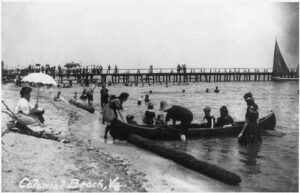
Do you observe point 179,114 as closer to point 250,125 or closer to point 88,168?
point 250,125

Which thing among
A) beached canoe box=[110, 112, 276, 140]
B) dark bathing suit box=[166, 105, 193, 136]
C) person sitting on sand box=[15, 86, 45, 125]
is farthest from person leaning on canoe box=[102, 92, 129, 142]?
person sitting on sand box=[15, 86, 45, 125]

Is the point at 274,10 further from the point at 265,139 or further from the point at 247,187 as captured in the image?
the point at 247,187

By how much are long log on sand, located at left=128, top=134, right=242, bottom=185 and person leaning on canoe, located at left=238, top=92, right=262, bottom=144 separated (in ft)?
10.7

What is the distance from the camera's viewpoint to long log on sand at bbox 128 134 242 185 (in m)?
7.50

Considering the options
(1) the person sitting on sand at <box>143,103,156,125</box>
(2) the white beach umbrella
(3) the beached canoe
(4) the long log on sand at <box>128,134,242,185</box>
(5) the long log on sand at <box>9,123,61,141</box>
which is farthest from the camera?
(1) the person sitting on sand at <box>143,103,156,125</box>

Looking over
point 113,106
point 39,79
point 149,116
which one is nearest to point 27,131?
point 39,79

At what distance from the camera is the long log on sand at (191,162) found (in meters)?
7.50

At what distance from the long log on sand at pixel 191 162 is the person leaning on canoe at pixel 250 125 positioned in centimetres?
326

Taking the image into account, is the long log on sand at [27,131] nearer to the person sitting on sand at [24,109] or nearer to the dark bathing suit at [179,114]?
the person sitting on sand at [24,109]

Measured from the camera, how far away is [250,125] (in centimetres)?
1127

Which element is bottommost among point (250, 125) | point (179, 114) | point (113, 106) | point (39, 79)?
point (250, 125)

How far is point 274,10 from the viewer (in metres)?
11.4

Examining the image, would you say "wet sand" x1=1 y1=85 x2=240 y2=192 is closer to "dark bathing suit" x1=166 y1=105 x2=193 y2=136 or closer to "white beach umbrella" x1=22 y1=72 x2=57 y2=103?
"white beach umbrella" x1=22 y1=72 x2=57 y2=103

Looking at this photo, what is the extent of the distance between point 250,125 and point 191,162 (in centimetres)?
375
